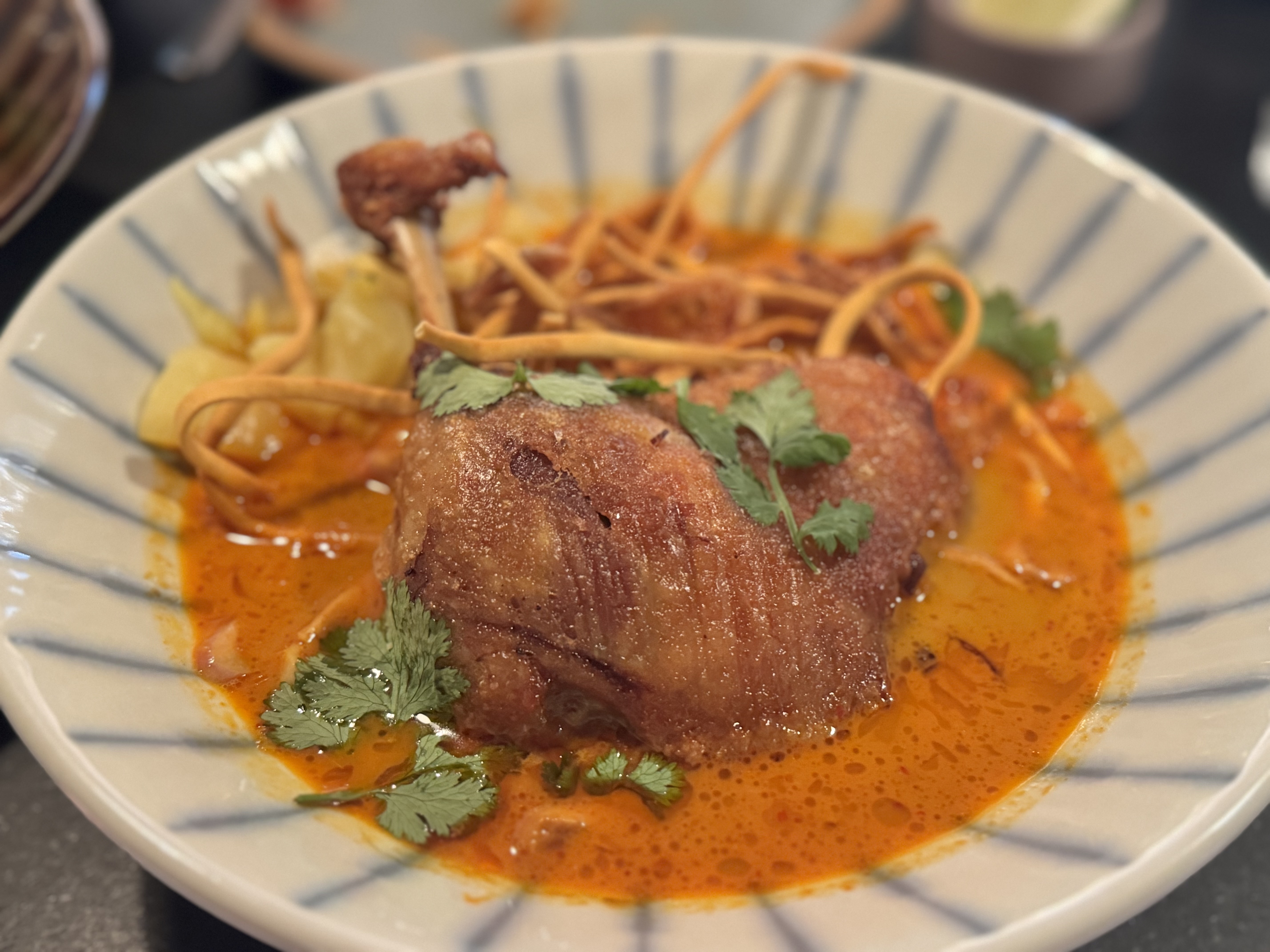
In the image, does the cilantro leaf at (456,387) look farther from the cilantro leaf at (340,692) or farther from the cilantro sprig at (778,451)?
the cilantro leaf at (340,692)

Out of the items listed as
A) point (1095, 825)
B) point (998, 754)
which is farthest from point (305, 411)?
point (1095, 825)

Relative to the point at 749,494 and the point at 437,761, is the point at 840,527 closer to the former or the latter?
the point at 749,494

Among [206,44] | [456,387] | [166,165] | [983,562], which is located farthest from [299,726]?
[206,44]

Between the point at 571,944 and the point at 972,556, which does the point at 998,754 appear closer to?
the point at 972,556

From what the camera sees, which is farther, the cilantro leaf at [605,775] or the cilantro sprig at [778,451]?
→ the cilantro sprig at [778,451]

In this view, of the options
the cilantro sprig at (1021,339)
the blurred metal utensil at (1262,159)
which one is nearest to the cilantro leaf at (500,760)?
the cilantro sprig at (1021,339)

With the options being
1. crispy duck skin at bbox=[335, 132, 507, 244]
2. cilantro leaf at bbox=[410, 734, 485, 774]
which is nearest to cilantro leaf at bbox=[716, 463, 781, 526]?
cilantro leaf at bbox=[410, 734, 485, 774]

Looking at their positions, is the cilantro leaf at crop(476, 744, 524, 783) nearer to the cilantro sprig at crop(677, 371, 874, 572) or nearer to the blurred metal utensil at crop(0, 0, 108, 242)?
the cilantro sprig at crop(677, 371, 874, 572)
